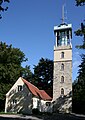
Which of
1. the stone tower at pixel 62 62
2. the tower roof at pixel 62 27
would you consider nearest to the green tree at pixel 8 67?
the stone tower at pixel 62 62

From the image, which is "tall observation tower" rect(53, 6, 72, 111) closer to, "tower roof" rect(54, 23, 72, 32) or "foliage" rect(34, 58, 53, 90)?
"tower roof" rect(54, 23, 72, 32)

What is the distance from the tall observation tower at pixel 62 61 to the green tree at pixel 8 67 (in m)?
8.73

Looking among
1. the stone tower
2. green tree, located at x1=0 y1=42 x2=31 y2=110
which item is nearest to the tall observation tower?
the stone tower

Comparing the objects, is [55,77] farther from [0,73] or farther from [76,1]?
[76,1]

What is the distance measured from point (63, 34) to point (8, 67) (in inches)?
564

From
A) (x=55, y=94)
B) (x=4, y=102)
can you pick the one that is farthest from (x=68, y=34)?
(x=4, y=102)

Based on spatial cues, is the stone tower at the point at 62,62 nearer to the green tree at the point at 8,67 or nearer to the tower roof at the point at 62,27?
the tower roof at the point at 62,27

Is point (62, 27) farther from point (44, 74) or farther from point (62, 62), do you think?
point (44, 74)

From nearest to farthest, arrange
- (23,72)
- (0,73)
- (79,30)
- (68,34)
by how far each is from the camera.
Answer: (79,30) → (0,73) → (68,34) → (23,72)

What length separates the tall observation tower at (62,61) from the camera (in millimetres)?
49625

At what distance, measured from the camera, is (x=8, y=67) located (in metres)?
50.9

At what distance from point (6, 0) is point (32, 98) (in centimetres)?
3348

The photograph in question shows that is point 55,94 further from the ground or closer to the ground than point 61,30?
closer to the ground

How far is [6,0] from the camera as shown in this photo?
1348 cm
